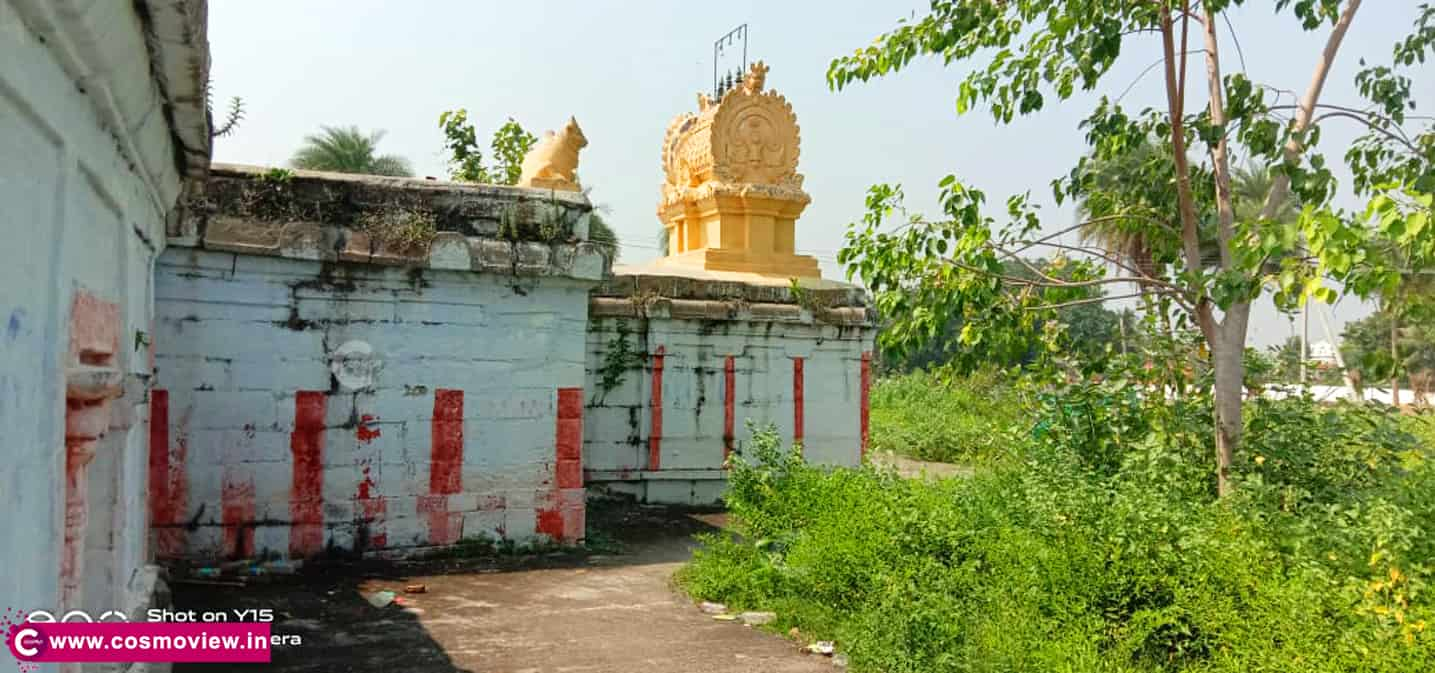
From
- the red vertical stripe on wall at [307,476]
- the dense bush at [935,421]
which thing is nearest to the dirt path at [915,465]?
the dense bush at [935,421]

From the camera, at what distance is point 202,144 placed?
4555 mm

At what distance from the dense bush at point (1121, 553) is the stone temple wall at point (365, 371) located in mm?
1893

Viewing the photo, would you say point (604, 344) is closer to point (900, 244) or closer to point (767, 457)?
point (767, 457)

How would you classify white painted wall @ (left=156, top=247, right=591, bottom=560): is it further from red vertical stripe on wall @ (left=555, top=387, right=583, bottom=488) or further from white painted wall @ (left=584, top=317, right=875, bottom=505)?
white painted wall @ (left=584, top=317, right=875, bottom=505)

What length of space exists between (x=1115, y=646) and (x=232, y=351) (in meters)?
5.97

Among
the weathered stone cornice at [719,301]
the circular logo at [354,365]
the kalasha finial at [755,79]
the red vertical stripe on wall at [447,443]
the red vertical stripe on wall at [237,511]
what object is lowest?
the red vertical stripe on wall at [237,511]

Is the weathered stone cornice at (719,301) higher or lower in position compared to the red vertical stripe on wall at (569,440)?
higher

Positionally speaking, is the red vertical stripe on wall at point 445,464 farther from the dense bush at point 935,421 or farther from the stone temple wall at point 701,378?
the dense bush at point 935,421

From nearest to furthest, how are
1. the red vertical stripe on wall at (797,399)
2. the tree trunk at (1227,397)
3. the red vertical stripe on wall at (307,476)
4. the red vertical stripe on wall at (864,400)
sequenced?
1. the tree trunk at (1227,397)
2. the red vertical stripe on wall at (307,476)
3. the red vertical stripe on wall at (797,399)
4. the red vertical stripe on wall at (864,400)

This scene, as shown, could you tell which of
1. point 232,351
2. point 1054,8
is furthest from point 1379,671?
point 232,351

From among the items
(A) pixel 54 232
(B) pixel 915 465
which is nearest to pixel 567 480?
→ (A) pixel 54 232

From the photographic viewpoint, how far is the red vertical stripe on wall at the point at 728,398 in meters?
11.1

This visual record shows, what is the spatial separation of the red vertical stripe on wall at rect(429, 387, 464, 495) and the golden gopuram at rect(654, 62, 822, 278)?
493cm

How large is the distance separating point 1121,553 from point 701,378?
6.50m
